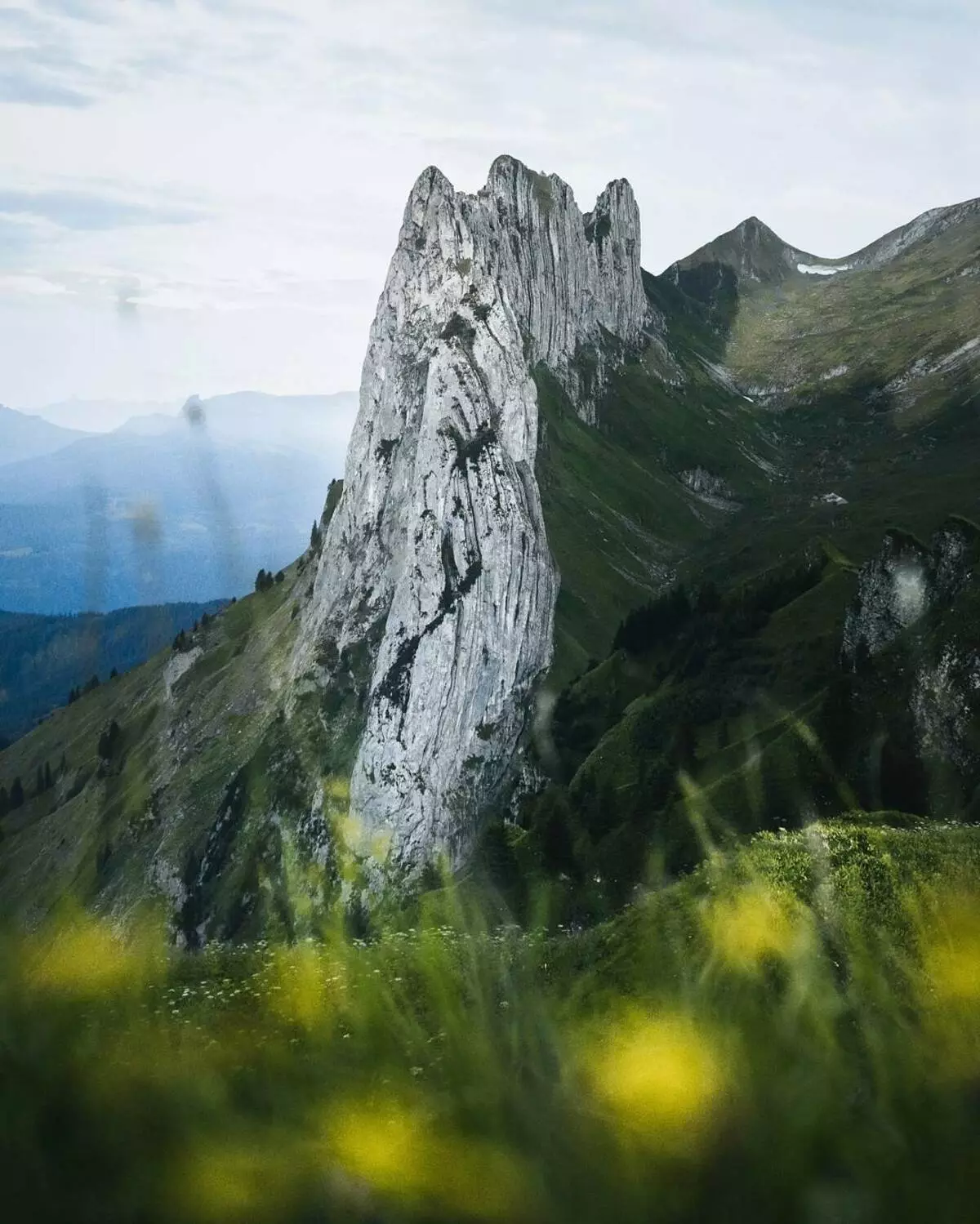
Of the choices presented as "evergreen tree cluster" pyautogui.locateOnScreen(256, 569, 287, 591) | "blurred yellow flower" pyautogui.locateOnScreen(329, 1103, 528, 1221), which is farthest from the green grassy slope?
"blurred yellow flower" pyautogui.locateOnScreen(329, 1103, 528, 1221)

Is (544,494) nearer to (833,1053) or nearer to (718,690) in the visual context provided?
(718,690)

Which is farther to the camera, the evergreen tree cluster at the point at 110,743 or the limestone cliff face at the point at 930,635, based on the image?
the evergreen tree cluster at the point at 110,743

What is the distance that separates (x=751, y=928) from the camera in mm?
29812

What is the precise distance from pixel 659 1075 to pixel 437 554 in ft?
233

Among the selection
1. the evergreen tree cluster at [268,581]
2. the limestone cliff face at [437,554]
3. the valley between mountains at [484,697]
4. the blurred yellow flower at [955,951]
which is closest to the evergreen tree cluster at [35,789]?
the valley between mountains at [484,697]

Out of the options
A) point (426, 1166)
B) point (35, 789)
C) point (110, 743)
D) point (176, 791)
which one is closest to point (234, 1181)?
point (426, 1166)

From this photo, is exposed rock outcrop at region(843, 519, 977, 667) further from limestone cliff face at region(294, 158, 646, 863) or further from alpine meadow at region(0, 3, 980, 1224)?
limestone cliff face at region(294, 158, 646, 863)

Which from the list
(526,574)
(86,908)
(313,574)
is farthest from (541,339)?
(86,908)

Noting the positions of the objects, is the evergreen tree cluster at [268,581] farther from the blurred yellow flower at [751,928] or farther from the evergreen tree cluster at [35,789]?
the blurred yellow flower at [751,928]

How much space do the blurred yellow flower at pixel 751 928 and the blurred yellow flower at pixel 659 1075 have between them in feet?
9.41

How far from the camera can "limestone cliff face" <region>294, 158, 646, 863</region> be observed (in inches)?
3563

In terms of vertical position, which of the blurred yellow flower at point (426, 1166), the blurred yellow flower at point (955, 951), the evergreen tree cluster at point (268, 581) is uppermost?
the evergreen tree cluster at point (268, 581)

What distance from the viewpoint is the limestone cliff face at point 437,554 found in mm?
90500

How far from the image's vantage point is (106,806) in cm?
12750
